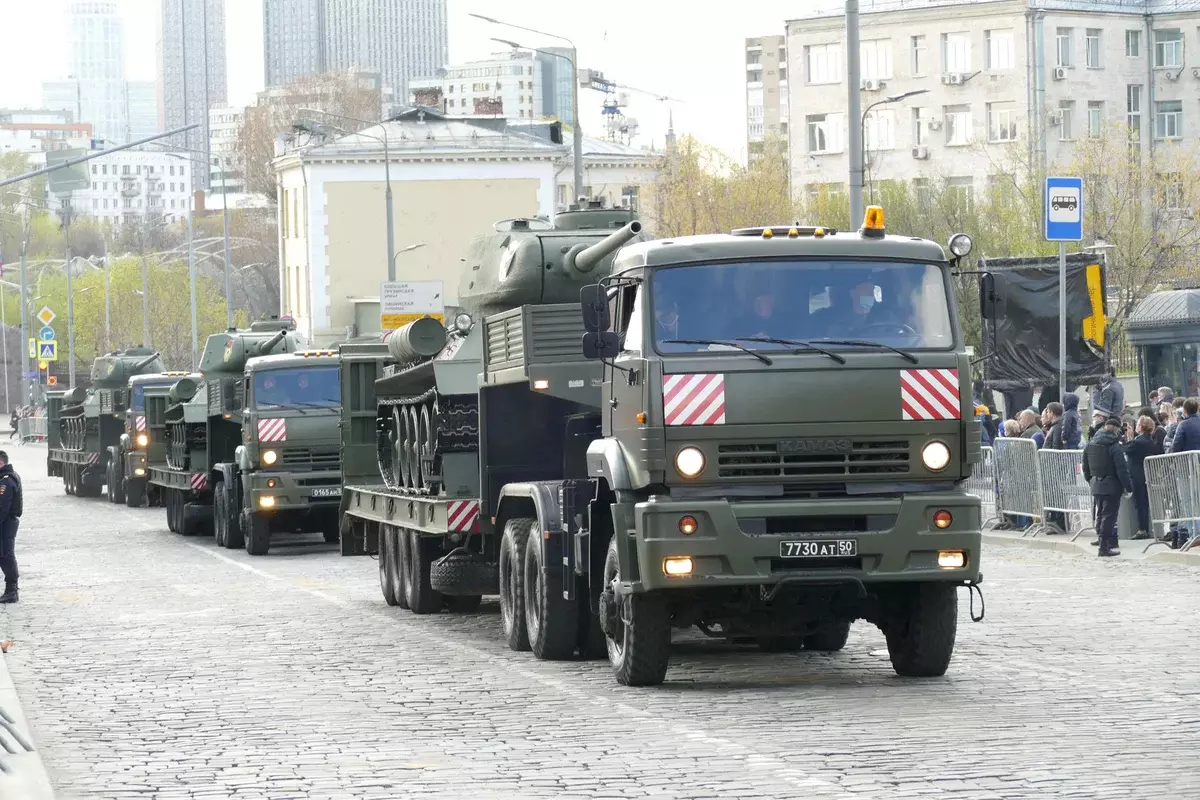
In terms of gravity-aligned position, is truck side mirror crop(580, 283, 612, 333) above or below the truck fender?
above

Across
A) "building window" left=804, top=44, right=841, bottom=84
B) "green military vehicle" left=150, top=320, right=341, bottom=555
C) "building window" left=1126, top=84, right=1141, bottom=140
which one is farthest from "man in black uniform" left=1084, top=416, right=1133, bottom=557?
"building window" left=804, top=44, right=841, bottom=84

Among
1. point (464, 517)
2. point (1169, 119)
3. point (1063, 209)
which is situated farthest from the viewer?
point (1169, 119)

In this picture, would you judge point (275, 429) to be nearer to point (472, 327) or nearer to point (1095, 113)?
point (472, 327)

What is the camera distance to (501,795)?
32.0ft

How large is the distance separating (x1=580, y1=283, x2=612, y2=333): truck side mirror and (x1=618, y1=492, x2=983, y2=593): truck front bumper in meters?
1.09

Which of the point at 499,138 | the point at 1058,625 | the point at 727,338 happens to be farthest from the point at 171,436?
the point at 499,138

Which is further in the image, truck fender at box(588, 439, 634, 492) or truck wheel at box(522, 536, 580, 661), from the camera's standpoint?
truck wheel at box(522, 536, 580, 661)

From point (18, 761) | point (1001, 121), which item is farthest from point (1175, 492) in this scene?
point (1001, 121)

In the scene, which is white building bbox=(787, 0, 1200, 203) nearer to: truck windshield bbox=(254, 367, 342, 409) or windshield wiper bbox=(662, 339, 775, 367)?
truck windshield bbox=(254, 367, 342, 409)

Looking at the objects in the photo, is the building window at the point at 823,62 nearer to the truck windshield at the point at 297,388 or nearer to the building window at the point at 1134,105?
the building window at the point at 1134,105

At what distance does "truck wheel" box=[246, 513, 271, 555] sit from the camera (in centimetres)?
2922

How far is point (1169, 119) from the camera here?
293 feet

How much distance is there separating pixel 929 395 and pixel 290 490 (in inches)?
667

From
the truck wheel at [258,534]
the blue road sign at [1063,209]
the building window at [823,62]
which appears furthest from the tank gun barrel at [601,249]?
the building window at [823,62]
